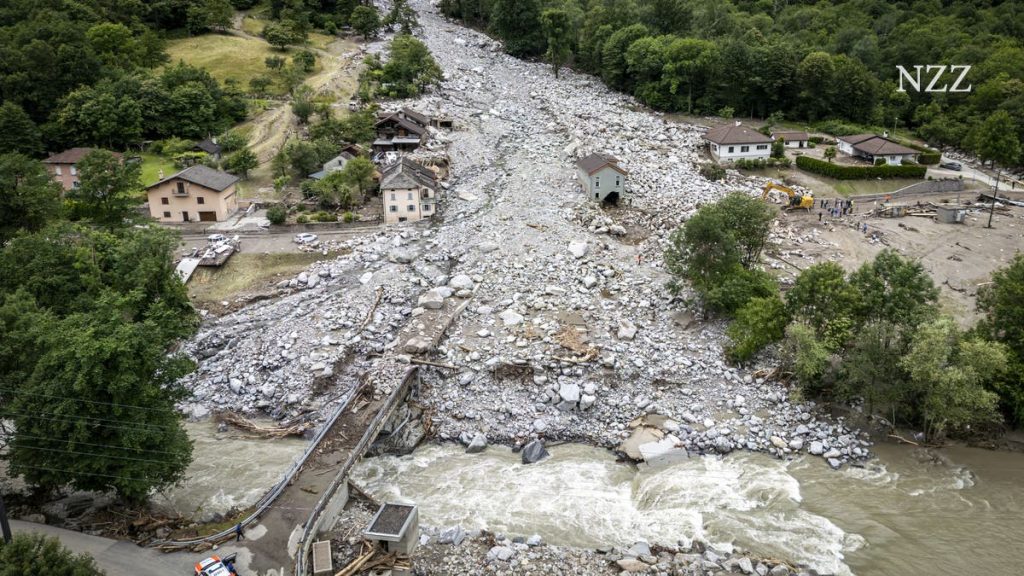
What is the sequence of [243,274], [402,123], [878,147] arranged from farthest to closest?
[402,123], [878,147], [243,274]

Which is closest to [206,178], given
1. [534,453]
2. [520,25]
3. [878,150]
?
[534,453]

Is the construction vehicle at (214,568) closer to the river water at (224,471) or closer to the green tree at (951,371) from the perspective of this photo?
the river water at (224,471)

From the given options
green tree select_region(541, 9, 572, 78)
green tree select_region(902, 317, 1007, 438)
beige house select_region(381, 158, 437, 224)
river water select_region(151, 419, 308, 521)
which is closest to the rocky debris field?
river water select_region(151, 419, 308, 521)

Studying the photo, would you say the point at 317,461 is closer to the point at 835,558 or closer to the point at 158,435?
the point at 158,435

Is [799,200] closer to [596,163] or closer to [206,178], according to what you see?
[596,163]

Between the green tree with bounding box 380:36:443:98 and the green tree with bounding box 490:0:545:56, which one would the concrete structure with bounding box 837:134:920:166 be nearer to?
the green tree with bounding box 380:36:443:98
